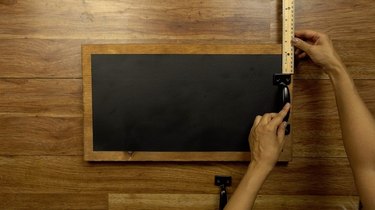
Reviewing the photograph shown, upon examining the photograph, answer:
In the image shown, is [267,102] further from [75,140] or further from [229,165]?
[75,140]

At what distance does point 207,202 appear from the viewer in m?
1.36

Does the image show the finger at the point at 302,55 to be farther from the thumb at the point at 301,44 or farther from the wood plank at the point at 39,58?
the wood plank at the point at 39,58

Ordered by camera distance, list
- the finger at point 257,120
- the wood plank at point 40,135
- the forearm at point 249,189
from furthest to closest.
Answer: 1. the wood plank at point 40,135
2. the finger at point 257,120
3. the forearm at point 249,189

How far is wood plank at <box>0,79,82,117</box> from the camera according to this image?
1.31m

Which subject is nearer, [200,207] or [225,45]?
[225,45]

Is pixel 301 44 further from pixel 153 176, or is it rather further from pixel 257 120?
pixel 153 176

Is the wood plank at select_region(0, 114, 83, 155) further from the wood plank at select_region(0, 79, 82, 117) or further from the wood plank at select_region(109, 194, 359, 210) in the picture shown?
the wood plank at select_region(109, 194, 359, 210)

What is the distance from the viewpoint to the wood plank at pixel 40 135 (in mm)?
1332

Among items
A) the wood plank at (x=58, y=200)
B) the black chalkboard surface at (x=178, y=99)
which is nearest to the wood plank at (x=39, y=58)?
the black chalkboard surface at (x=178, y=99)

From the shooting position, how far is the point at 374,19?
1263mm

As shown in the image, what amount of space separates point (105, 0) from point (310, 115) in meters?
0.92

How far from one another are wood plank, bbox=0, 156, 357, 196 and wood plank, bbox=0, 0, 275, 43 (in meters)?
0.52

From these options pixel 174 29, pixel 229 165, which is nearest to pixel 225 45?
pixel 174 29

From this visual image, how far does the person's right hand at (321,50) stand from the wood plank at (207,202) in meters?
0.53
